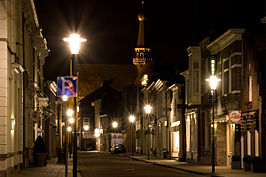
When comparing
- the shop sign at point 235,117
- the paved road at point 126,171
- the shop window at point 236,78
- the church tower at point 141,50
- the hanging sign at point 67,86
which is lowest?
the paved road at point 126,171

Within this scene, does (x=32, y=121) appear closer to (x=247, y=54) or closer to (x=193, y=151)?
(x=193, y=151)

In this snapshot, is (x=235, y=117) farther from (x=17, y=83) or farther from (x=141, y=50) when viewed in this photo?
(x=141, y=50)

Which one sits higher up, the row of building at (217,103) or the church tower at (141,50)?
the church tower at (141,50)

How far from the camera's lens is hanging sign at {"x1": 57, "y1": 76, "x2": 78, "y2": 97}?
21.2 metres

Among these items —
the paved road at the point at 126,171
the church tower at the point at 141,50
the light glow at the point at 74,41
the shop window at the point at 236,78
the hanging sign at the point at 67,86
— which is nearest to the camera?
the light glow at the point at 74,41

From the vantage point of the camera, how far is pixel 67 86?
21.3m

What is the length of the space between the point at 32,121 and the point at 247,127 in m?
16.6

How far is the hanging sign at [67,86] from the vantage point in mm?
21219

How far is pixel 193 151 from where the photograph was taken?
46.0 m

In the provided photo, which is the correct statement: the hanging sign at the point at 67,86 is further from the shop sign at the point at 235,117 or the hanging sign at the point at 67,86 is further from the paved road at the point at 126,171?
the shop sign at the point at 235,117

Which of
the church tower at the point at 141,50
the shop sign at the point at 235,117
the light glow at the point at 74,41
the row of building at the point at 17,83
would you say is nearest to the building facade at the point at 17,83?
the row of building at the point at 17,83

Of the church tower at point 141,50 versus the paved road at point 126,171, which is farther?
the church tower at point 141,50

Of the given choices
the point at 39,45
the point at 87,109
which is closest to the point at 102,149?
the point at 87,109

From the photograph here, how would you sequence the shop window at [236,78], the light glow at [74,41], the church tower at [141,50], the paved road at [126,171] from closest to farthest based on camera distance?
1. the light glow at [74,41]
2. the paved road at [126,171]
3. the shop window at [236,78]
4. the church tower at [141,50]
